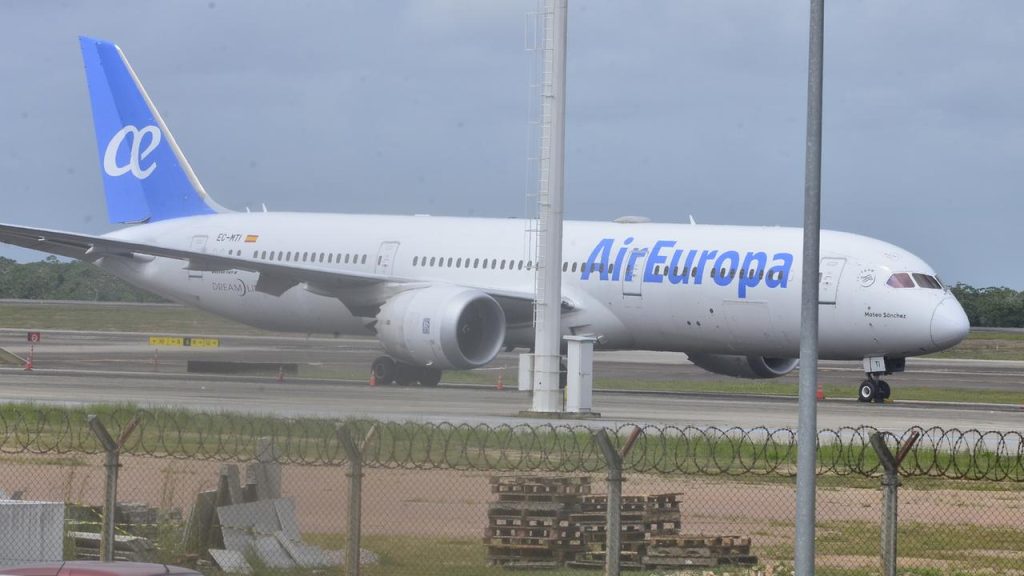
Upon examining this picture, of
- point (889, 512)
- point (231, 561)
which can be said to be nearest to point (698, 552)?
point (889, 512)

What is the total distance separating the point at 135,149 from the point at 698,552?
35496 millimetres

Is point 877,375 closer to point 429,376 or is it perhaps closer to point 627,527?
point 429,376

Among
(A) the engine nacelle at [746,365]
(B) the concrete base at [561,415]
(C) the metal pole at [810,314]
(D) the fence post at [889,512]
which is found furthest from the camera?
(A) the engine nacelle at [746,365]

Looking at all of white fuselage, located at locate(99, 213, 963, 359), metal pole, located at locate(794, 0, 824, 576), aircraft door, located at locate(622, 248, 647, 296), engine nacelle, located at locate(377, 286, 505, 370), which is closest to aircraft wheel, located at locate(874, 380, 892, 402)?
white fuselage, located at locate(99, 213, 963, 359)

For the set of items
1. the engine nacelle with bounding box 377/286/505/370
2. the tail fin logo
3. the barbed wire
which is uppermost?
the tail fin logo

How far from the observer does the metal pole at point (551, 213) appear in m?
32.9

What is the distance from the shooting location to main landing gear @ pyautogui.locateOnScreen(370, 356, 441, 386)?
4059 cm

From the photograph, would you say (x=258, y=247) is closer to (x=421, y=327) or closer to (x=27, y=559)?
(x=421, y=327)

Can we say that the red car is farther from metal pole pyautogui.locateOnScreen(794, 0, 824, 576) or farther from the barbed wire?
the barbed wire

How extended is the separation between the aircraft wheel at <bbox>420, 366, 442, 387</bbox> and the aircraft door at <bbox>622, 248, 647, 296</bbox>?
503cm

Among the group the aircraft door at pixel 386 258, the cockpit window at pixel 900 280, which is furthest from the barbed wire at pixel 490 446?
the aircraft door at pixel 386 258

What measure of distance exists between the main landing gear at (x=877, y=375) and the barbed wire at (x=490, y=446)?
30.1ft

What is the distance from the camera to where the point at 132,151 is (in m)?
48.9

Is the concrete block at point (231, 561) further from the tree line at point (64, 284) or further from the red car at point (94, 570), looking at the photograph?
the tree line at point (64, 284)
